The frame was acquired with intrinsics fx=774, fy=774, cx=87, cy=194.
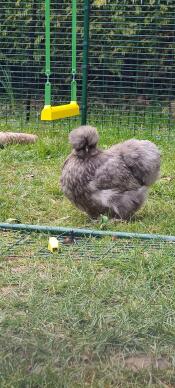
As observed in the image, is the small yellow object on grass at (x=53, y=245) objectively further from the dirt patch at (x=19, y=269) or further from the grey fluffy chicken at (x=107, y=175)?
the grey fluffy chicken at (x=107, y=175)

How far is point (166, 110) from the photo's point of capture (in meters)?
8.59

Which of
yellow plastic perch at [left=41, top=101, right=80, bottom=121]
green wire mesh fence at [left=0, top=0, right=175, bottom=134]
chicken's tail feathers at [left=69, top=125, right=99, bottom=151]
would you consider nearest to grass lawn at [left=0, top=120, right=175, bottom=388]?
chicken's tail feathers at [left=69, top=125, right=99, bottom=151]

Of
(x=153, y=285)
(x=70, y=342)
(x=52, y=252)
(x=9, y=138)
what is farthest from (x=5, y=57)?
(x=70, y=342)

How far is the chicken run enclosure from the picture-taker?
27.3 ft

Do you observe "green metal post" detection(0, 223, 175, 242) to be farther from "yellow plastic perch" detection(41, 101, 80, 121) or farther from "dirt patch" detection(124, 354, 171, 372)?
"dirt patch" detection(124, 354, 171, 372)

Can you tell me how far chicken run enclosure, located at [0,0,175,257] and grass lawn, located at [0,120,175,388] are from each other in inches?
127

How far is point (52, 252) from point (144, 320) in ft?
3.81

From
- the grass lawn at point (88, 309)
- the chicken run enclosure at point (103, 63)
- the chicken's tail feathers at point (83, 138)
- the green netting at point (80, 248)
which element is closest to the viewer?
the grass lawn at point (88, 309)

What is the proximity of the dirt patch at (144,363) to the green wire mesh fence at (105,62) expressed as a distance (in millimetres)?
5414

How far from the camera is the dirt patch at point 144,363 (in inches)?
113

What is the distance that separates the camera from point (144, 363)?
291cm

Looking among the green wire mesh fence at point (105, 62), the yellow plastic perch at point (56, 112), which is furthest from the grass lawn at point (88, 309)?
the green wire mesh fence at point (105, 62)

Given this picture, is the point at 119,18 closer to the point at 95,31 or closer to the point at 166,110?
the point at 95,31

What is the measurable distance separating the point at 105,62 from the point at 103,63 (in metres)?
0.65
